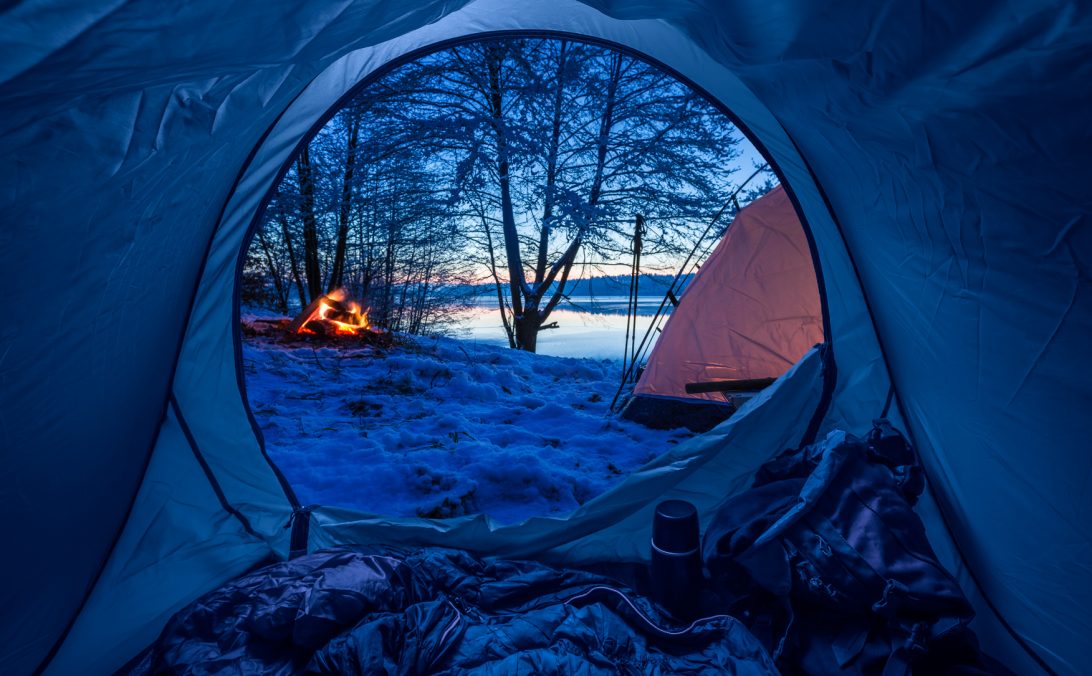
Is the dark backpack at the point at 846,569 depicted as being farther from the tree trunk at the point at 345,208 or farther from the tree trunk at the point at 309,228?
the tree trunk at the point at 309,228

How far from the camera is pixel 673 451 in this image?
2.02 meters

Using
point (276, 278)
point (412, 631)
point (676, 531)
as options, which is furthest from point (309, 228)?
point (676, 531)

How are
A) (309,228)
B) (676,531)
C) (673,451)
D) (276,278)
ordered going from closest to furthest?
(676,531) → (673,451) → (309,228) → (276,278)

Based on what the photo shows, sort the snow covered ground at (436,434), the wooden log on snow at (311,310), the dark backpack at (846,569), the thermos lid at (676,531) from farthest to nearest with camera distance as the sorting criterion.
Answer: the wooden log on snow at (311,310) < the snow covered ground at (436,434) < the thermos lid at (676,531) < the dark backpack at (846,569)

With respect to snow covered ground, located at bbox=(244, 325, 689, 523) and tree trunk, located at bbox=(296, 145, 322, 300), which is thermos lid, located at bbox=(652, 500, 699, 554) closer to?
snow covered ground, located at bbox=(244, 325, 689, 523)

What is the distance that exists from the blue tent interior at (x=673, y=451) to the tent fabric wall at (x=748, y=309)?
48.9 inches

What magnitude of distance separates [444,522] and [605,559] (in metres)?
0.68

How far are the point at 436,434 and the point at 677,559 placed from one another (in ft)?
7.29

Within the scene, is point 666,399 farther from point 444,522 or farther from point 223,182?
point 223,182

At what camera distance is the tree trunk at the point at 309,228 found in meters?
8.55

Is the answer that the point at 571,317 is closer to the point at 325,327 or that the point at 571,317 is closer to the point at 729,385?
the point at 325,327

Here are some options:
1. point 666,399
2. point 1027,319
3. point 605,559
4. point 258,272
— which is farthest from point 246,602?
point 258,272

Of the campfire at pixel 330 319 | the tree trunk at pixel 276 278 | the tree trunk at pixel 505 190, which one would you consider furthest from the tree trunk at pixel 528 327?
the tree trunk at pixel 276 278

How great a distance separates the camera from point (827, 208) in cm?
184
